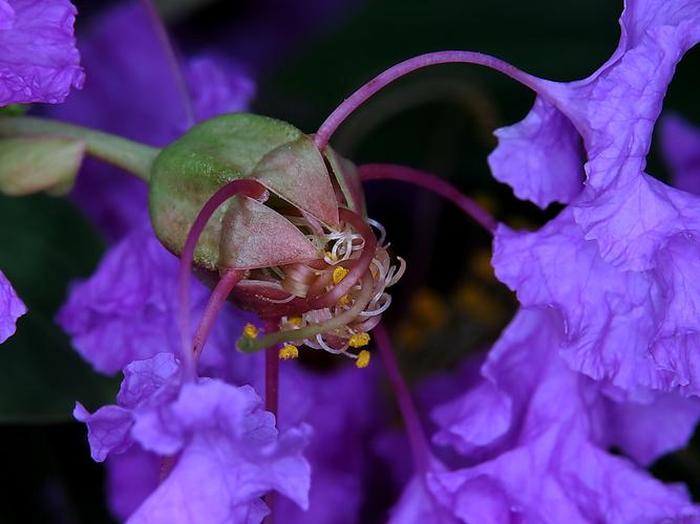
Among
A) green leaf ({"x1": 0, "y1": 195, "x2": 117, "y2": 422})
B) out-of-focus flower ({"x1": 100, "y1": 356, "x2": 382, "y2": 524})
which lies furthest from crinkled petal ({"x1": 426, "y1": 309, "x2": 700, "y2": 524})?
green leaf ({"x1": 0, "y1": 195, "x2": 117, "y2": 422})

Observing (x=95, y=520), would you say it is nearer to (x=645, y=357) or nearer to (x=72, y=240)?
(x=72, y=240)

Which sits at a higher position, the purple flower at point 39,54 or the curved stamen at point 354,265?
the purple flower at point 39,54

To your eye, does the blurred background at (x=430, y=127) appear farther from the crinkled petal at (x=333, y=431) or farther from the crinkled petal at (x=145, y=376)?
the crinkled petal at (x=145, y=376)

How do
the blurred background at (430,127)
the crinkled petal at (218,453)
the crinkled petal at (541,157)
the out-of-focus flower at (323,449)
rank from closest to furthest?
the crinkled petal at (218,453)
the crinkled petal at (541,157)
the out-of-focus flower at (323,449)
the blurred background at (430,127)

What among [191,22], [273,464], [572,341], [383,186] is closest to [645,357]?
[572,341]

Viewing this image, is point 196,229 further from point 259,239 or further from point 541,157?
point 541,157

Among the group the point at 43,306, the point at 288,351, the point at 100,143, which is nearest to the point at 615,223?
the point at 288,351

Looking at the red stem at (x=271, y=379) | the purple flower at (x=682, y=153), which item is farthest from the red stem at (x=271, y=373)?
the purple flower at (x=682, y=153)
